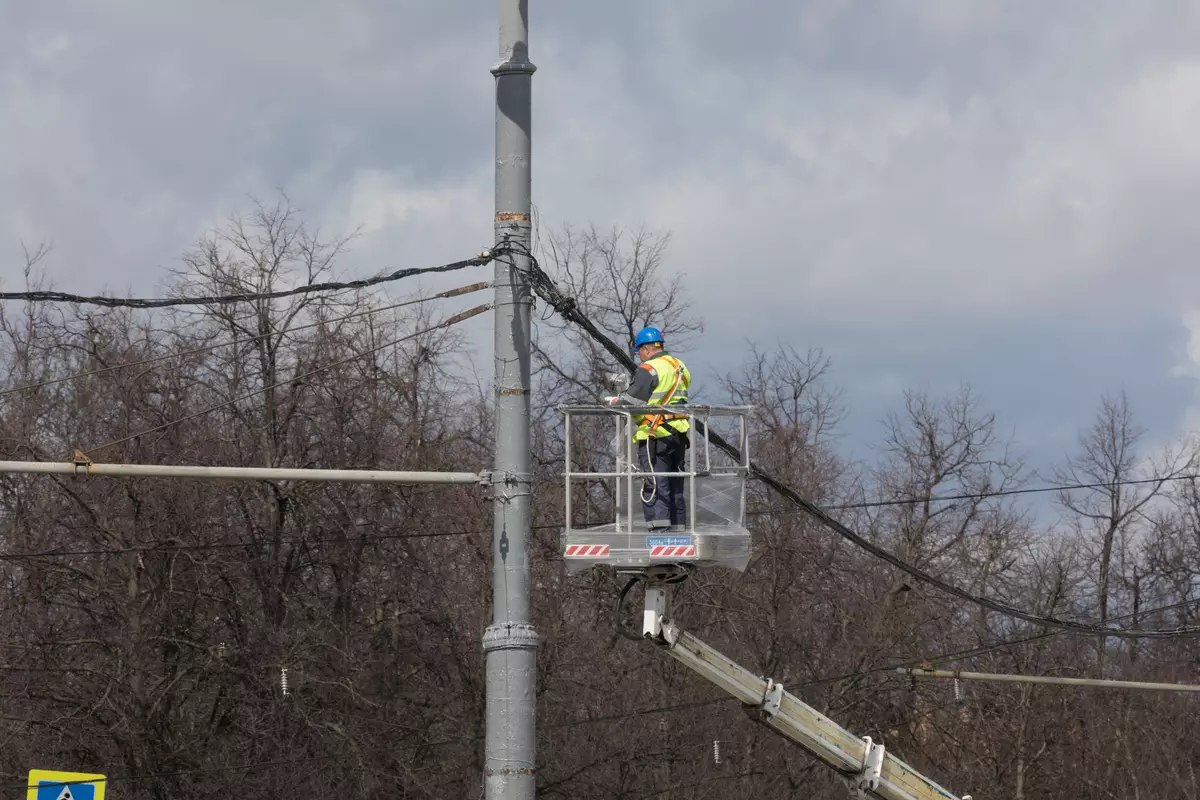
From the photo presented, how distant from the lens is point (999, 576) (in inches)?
1500

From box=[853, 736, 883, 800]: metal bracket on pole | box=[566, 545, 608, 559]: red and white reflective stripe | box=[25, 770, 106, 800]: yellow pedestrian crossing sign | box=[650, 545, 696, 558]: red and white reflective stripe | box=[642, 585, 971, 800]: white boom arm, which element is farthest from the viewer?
box=[853, 736, 883, 800]: metal bracket on pole

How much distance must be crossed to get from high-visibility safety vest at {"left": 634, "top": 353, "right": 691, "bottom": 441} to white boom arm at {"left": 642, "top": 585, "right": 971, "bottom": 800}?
1335 mm

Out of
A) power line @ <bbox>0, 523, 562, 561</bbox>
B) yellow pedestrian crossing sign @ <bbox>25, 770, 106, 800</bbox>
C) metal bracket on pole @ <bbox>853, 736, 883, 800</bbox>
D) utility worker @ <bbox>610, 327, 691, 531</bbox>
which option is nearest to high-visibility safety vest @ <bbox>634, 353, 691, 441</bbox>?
utility worker @ <bbox>610, 327, 691, 531</bbox>

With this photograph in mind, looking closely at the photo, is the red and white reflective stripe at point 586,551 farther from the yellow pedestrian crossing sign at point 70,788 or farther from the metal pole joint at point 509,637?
the yellow pedestrian crossing sign at point 70,788

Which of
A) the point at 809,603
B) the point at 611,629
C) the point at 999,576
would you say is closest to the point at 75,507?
the point at 611,629

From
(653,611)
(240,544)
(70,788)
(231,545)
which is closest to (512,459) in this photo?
(653,611)

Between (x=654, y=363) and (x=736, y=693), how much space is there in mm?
3339

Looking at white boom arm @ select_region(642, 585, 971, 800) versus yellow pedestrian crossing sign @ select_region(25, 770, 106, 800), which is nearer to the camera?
yellow pedestrian crossing sign @ select_region(25, 770, 106, 800)

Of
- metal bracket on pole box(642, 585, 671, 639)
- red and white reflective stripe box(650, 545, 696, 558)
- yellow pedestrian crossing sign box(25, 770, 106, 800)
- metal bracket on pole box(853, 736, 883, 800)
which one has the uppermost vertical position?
red and white reflective stripe box(650, 545, 696, 558)

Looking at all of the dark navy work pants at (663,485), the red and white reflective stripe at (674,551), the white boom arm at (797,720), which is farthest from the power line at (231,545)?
the red and white reflective stripe at (674,551)

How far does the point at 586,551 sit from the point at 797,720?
3598 millimetres

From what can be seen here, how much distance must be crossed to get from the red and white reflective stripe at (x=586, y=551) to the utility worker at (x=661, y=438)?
0.46 meters

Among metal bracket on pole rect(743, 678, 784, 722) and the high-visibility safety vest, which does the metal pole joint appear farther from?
metal bracket on pole rect(743, 678, 784, 722)

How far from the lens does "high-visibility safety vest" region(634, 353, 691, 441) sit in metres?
12.0
